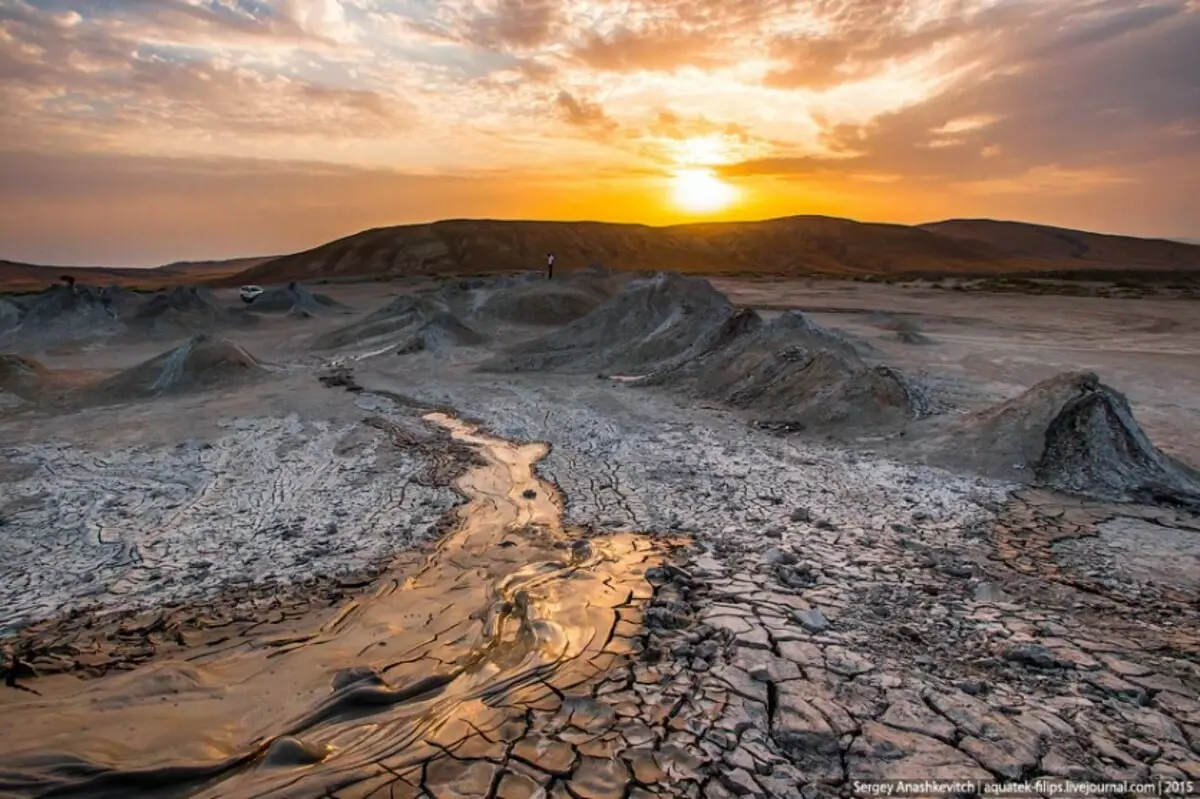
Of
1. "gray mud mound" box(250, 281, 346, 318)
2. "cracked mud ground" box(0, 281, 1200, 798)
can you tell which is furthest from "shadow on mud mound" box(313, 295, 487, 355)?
"cracked mud ground" box(0, 281, 1200, 798)

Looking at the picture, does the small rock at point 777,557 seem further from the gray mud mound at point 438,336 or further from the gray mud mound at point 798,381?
the gray mud mound at point 438,336

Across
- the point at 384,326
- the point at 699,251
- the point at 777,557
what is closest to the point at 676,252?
the point at 699,251

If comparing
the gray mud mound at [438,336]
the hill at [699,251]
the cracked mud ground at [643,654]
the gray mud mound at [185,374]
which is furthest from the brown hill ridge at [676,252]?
the cracked mud ground at [643,654]

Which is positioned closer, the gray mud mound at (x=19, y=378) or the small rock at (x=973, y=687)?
the small rock at (x=973, y=687)

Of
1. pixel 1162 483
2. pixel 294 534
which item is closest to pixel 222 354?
pixel 294 534

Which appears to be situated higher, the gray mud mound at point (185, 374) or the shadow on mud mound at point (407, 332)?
the shadow on mud mound at point (407, 332)

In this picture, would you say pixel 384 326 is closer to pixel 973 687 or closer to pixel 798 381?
pixel 798 381

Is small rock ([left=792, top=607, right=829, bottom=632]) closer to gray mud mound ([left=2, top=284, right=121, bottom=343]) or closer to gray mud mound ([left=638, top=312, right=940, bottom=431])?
gray mud mound ([left=638, top=312, right=940, bottom=431])

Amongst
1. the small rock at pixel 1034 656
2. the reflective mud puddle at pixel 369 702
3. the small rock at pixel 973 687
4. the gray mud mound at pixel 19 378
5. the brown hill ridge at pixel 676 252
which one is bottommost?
the reflective mud puddle at pixel 369 702
